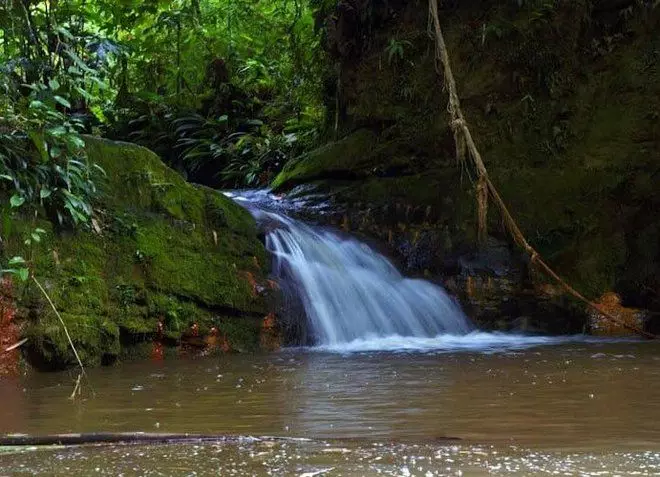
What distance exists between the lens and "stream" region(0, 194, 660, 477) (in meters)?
2.60

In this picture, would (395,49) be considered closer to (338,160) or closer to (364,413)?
(338,160)

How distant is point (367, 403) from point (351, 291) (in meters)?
3.93

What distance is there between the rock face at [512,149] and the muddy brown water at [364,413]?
2420 mm

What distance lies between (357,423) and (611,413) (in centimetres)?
120

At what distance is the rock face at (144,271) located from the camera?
19.8ft

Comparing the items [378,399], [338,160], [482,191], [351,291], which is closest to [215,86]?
[338,160]

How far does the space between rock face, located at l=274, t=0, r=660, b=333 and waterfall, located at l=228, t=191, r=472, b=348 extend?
45cm

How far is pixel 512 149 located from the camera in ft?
32.0

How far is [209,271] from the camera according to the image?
23.7ft

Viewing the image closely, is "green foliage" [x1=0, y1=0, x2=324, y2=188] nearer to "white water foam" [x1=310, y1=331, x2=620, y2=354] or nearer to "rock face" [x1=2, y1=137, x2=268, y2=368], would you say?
"rock face" [x1=2, y1=137, x2=268, y2=368]

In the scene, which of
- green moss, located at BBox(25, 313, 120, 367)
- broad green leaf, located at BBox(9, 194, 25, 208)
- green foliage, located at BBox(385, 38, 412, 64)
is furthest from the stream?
green foliage, located at BBox(385, 38, 412, 64)

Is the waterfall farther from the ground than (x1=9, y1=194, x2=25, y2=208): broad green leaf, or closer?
closer

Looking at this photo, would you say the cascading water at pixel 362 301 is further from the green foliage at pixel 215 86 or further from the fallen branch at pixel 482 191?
the green foliage at pixel 215 86

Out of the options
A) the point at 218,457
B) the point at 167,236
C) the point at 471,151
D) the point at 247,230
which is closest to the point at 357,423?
the point at 218,457
